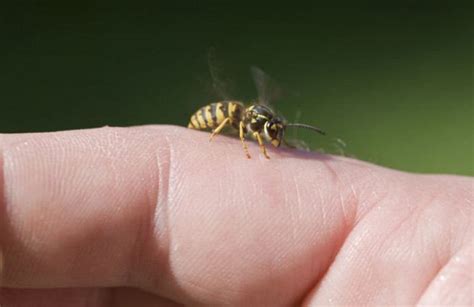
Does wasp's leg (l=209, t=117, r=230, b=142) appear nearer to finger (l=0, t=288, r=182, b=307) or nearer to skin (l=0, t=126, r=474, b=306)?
skin (l=0, t=126, r=474, b=306)

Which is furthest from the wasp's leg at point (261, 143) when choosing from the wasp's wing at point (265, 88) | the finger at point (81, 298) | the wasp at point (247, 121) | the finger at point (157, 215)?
the finger at point (81, 298)

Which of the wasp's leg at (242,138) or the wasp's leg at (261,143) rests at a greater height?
the wasp's leg at (242,138)

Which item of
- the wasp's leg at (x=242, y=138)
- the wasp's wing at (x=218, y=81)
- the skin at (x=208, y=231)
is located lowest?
the skin at (x=208, y=231)

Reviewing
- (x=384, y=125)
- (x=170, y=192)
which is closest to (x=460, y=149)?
(x=384, y=125)

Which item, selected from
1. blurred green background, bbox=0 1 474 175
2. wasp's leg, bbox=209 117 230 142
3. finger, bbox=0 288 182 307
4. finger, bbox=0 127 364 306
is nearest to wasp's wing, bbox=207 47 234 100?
wasp's leg, bbox=209 117 230 142

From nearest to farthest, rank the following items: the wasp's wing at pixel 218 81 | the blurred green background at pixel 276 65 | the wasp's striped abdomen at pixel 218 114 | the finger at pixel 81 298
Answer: the finger at pixel 81 298
the wasp's striped abdomen at pixel 218 114
the wasp's wing at pixel 218 81
the blurred green background at pixel 276 65

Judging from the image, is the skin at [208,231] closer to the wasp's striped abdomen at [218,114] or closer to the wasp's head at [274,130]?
the wasp's head at [274,130]

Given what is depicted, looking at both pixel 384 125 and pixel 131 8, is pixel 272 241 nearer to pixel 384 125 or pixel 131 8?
pixel 384 125
